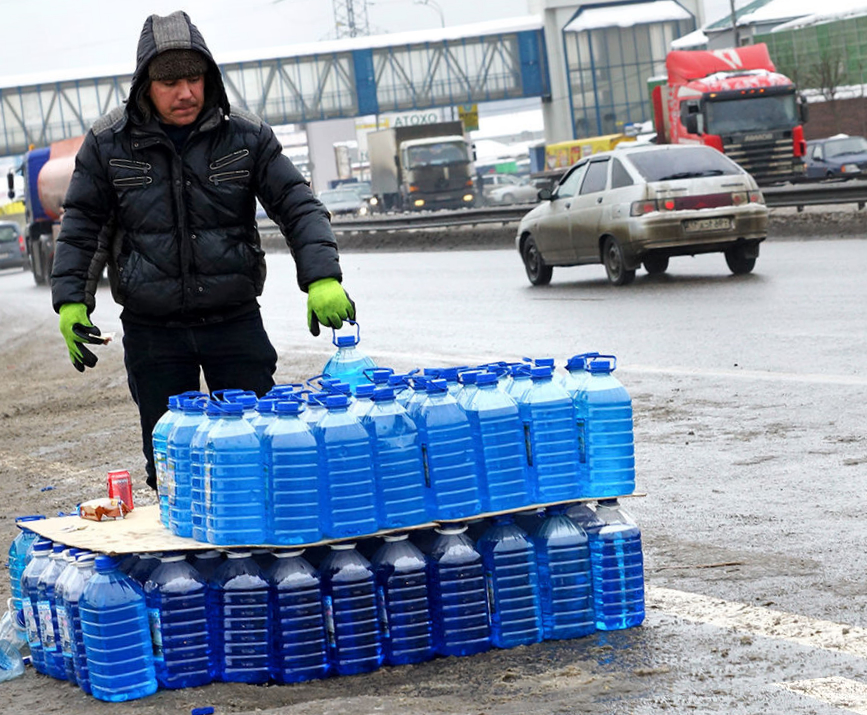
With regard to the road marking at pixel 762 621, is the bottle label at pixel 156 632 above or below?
above

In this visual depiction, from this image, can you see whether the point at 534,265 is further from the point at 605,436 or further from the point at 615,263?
the point at 605,436

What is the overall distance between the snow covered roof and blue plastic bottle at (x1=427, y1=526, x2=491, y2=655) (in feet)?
284

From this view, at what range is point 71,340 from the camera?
225 inches

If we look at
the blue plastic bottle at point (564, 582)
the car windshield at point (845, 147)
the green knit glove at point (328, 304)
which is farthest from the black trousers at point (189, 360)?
the car windshield at point (845, 147)

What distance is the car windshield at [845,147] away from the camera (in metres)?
47.3

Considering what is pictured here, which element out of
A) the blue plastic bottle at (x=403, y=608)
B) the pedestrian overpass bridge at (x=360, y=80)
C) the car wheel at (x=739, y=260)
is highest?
the pedestrian overpass bridge at (x=360, y=80)

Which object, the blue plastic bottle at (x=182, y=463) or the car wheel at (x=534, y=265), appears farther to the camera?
the car wheel at (x=534, y=265)

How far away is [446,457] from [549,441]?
1.26ft

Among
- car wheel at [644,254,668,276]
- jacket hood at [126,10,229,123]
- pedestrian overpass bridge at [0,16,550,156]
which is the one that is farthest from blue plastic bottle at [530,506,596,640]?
pedestrian overpass bridge at [0,16,550,156]

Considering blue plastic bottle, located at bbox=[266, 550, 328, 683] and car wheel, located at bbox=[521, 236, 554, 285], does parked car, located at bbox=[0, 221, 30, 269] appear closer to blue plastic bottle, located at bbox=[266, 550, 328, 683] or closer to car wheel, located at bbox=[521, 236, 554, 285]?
car wheel, located at bbox=[521, 236, 554, 285]

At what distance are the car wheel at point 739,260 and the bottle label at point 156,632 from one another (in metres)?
16.2

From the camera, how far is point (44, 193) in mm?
41688

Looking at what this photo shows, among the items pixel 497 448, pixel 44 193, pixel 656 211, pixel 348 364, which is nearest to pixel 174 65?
pixel 348 364

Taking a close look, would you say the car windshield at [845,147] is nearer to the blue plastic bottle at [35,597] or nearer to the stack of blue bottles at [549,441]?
the stack of blue bottles at [549,441]
